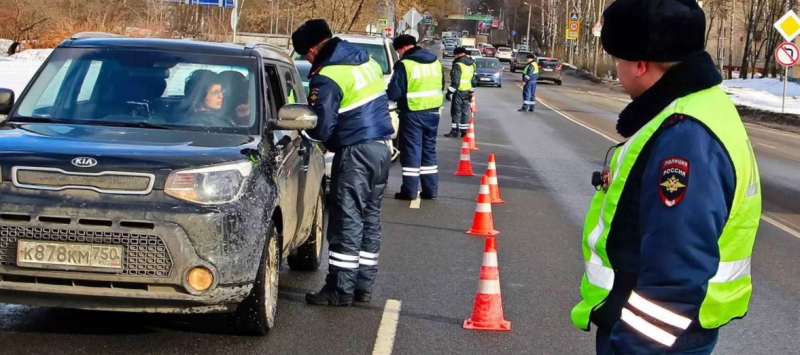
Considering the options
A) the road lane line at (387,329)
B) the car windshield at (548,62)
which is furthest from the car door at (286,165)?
the car windshield at (548,62)

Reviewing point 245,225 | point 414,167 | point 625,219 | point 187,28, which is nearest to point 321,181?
point 245,225

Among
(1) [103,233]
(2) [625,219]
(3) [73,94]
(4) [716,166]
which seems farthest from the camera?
(3) [73,94]

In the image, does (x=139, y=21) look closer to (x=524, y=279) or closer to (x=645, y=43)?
(x=524, y=279)

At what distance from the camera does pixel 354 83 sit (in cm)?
701

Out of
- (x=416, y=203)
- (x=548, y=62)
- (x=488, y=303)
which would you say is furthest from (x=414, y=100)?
(x=548, y=62)

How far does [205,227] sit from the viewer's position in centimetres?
540

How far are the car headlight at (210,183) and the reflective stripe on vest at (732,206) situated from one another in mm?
3033

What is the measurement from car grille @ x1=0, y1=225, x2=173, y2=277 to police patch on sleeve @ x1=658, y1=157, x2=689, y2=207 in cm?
332

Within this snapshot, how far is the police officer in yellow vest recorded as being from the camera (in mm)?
2551

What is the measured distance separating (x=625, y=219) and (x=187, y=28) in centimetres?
4284

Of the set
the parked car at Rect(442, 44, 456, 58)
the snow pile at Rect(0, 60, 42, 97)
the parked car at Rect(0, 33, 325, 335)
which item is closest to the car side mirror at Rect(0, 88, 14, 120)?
the parked car at Rect(0, 33, 325, 335)

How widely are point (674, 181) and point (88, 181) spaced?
141 inches

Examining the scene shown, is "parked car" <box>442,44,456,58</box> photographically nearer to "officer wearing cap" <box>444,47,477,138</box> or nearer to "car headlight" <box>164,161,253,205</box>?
"officer wearing cap" <box>444,47,477,138</box>

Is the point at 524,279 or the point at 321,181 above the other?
the point at 321,181
